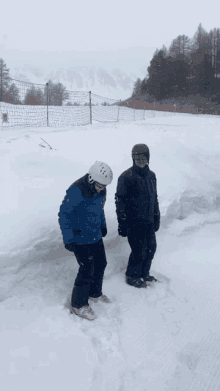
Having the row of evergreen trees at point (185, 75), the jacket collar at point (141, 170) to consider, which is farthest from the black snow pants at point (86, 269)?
the row of evergreen trees at point (185, 75)

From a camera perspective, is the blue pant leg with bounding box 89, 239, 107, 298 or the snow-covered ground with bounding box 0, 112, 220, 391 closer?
the snow-covered ground with bounding box 0, 112, 220, 391

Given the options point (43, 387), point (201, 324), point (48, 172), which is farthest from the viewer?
point (48, 172)

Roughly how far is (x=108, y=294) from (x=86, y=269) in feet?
2.32

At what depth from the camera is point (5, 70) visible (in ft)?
150

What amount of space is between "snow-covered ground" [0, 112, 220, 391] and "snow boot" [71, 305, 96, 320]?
0.06 metres

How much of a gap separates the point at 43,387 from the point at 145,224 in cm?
180

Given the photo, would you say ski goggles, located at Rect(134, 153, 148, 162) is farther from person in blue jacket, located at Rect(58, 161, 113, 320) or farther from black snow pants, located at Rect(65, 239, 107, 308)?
black snow pants, located at Rect(65, 239, 107, 308)

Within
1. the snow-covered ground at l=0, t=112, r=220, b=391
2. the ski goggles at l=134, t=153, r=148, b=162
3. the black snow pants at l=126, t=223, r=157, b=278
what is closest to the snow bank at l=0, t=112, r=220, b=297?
the snow-covered ground at l=0, t=112, r=220, b=391

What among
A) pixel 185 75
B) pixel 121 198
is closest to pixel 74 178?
pixel 121 198

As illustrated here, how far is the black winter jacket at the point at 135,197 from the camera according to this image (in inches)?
119

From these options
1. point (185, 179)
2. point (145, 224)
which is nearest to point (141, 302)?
point (145, 224)

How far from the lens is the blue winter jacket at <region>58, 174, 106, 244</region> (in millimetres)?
2412

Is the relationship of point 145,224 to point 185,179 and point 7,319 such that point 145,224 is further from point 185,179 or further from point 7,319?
point 185,179

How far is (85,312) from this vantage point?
2.64m
